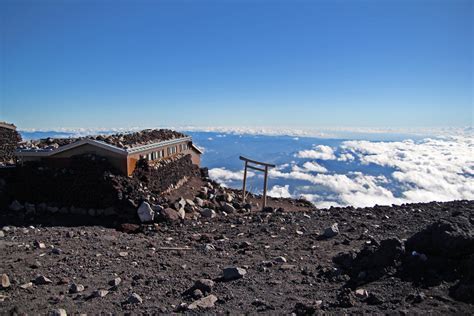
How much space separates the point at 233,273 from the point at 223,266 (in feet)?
2.75

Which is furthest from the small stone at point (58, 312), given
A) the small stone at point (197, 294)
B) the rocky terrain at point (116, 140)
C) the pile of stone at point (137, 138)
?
the pile of stone at point (137, 138)

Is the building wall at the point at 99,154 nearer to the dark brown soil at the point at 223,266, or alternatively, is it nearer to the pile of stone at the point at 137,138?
the pile of stone at the point at 137,138

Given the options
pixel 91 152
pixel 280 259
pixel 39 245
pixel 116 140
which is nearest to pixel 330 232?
pixel 280 259

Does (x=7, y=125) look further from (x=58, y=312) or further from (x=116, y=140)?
(x=58, y=312)

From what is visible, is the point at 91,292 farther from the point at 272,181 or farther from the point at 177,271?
the point at 272,181

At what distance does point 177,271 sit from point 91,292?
5.25 feet

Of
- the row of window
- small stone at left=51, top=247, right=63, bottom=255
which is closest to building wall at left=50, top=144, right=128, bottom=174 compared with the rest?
the row of window

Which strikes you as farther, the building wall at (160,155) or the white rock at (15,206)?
the building wall at (160,155)

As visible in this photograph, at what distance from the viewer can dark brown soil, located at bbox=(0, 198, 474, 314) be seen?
525cm

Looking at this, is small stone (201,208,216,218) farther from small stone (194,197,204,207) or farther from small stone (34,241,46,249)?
small stone (34,241,46,249)

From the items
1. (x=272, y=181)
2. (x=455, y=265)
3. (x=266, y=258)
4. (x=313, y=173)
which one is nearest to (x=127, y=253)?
(x=266, y=258)

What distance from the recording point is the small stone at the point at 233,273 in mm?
6387

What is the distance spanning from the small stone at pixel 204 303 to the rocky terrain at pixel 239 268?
15mm

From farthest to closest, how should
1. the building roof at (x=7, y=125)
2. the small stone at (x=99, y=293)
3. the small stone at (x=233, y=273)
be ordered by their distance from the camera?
the building roof at (x=7, y=125), the small stone at (x=233, y=273), the small stone at (x=99, y=293)
